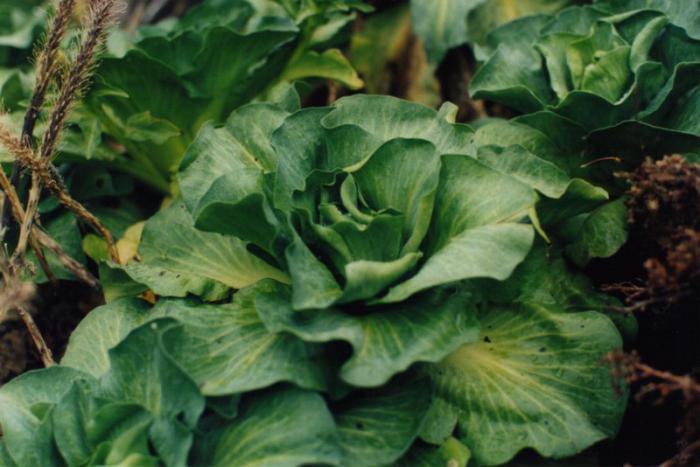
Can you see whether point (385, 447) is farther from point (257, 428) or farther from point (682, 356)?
point (682, 356)

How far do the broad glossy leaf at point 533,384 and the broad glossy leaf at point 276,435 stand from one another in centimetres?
26

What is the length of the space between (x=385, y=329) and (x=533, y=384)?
11.4 inches

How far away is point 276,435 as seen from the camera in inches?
39.9

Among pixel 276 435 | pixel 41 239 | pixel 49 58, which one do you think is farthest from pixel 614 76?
pixel 41 239

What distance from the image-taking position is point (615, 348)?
3.90 feet

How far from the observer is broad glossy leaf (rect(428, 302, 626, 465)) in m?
1.14

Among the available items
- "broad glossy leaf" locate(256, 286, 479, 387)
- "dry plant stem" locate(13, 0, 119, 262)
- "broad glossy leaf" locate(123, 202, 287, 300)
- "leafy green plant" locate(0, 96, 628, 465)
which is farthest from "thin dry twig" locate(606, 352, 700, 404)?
"dry plant stem" locate(13, 0, 119, 262)

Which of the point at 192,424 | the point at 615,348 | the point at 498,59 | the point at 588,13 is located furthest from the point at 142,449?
the point at 588,13

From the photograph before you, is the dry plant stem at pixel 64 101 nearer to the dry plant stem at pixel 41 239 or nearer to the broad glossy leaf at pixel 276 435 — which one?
the dry plant stem at pixel 41 239

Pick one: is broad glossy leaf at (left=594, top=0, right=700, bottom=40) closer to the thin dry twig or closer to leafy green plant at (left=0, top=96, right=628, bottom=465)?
leafy green plant at (left=0, top=96, right=628, bottom=465)

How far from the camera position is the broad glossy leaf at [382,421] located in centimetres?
105

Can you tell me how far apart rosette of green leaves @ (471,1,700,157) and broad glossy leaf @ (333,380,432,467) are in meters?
0.63

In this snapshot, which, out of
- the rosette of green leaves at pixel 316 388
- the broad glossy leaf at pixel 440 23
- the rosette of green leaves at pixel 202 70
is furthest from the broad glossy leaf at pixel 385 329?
the broad glossy leaf at pixel 440 23

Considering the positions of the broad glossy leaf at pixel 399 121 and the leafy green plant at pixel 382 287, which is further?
the broad glossy leaf at pixel 399 121
